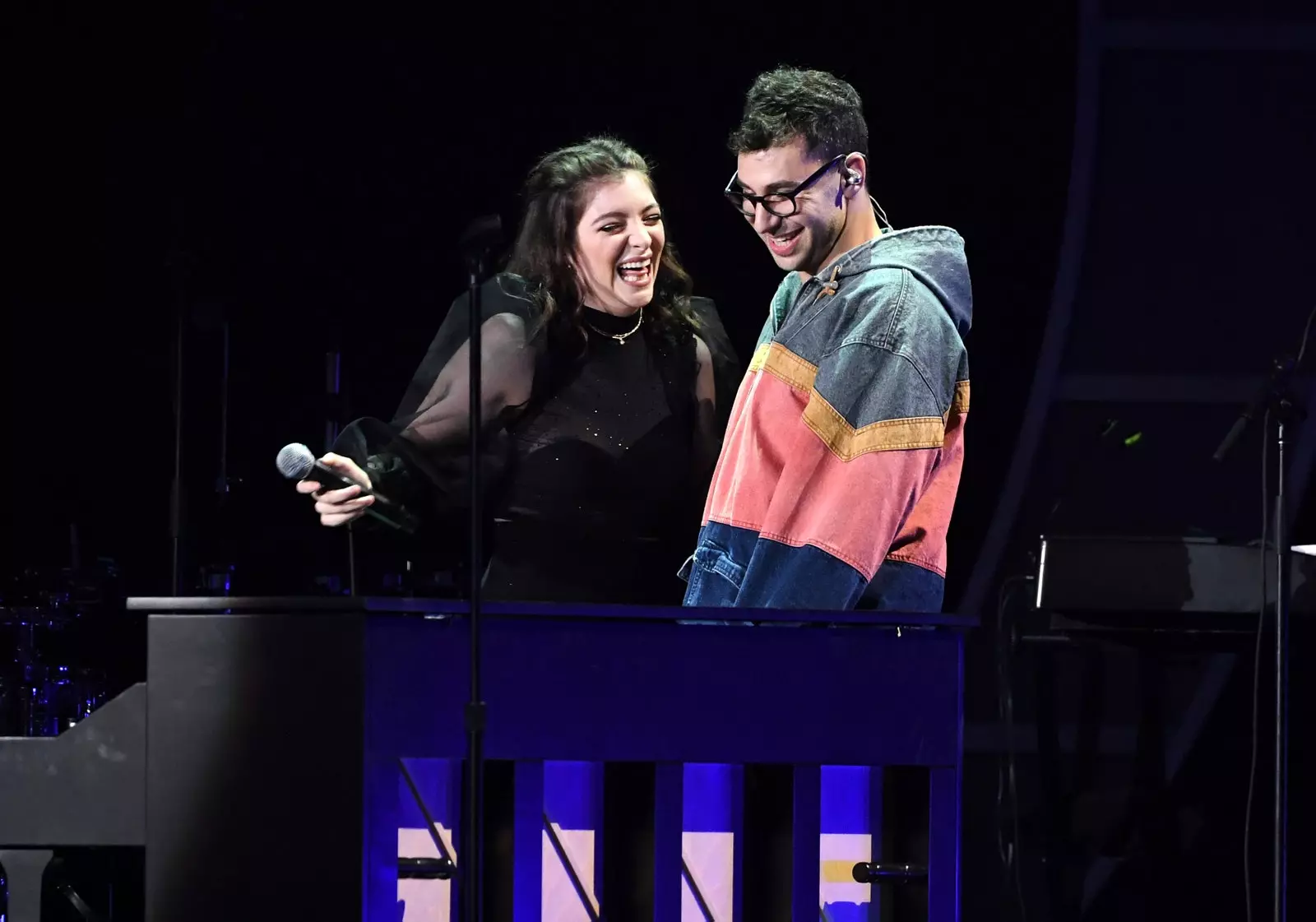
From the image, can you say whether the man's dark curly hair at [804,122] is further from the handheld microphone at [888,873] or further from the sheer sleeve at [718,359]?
the handheld microphone at [888,873]

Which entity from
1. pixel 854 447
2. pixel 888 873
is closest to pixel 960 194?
pixel 854 447

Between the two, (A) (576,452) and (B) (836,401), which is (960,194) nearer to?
(A) (576,452)

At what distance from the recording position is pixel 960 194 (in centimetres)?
386

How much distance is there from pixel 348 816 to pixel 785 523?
1192 mm

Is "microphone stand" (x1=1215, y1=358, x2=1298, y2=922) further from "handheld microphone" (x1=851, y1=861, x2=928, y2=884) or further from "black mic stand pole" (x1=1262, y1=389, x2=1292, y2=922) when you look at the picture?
"handheld microphone" (x1=851, y1=861, x2=928, y2=884)

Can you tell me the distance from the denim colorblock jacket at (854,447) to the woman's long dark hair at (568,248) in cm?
63

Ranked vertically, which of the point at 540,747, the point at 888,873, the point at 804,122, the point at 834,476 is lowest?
the point at 888,873

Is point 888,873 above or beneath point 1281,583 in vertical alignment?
beneath

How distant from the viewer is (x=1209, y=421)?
393cm

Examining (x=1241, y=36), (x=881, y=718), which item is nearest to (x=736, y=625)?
(x=881, y=718)

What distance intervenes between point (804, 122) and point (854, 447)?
706 millimetres

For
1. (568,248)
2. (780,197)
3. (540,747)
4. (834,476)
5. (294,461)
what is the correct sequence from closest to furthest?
1. (540,747)
2. (294,461)
3. (834,476)
4. (780,197)
5. (568,248)

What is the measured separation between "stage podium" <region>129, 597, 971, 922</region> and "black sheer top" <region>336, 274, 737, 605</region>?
142 centimetres

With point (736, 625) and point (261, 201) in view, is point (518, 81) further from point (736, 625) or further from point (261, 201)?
point (736, 625)
